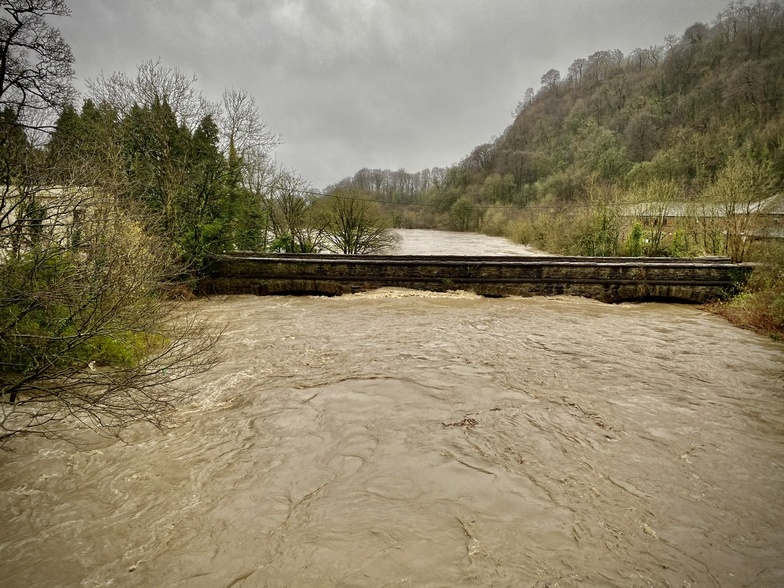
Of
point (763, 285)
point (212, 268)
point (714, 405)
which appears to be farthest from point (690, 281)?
point (212, 268)

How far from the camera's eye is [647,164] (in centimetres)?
4116

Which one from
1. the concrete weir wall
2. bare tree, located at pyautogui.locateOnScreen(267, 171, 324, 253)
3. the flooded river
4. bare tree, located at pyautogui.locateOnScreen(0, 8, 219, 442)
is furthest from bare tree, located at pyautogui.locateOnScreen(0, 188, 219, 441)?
bare tree, located at pyautogui.locateOnScreen(267, 171, 324, 253)

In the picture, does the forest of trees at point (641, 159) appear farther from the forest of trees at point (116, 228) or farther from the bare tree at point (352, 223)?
A: the forest of trees at point (116, 228)

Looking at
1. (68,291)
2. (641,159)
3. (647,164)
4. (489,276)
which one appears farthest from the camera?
(641,159)

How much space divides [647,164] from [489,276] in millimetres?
39078

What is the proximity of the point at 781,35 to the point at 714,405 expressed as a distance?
73468 millimetres

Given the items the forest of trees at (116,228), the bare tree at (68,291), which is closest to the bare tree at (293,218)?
the forest of trees at (116,228)

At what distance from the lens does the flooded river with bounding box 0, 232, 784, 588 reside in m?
2.68

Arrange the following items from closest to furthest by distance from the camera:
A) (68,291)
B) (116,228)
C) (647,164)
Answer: (68,291) < (116,228) < (647,164)

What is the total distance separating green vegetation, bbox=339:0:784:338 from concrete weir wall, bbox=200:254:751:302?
1.39 m

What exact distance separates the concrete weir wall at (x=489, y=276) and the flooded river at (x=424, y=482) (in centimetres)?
534

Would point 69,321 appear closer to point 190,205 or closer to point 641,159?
point 190,205

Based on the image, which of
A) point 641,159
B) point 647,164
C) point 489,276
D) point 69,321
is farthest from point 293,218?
point 641,159

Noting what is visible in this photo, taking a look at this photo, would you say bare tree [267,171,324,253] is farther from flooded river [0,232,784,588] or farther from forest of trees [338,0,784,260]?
flooded river [0,232,784,588]
